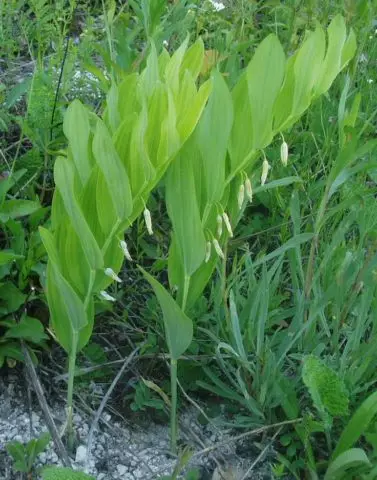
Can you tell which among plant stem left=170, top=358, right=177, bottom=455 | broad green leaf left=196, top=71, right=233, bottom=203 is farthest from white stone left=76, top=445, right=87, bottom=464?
broad green leaf left=196, top=71, right=233, bottom=203

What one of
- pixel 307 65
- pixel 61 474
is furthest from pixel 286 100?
pixel 61 474

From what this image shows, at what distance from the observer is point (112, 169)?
0.92 metres

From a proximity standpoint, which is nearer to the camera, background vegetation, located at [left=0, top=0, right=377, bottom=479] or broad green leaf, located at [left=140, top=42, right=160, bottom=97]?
broad green leaf, located at [left=140, top=42, right=160, bottom=97]

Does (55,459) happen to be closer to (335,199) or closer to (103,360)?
(103,360)

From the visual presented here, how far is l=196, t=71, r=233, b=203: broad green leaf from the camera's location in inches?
37.3

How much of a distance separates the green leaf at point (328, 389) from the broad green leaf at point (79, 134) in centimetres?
46

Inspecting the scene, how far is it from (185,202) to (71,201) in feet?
0.54

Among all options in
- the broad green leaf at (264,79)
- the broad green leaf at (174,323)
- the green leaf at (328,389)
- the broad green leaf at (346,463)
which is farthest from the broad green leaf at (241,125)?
the broad green leaf at (346,463)

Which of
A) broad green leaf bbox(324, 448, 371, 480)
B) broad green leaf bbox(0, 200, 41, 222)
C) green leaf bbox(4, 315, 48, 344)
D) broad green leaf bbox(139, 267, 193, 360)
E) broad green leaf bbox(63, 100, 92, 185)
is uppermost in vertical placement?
broad green leaf bbox(63, 100, 92, 185)

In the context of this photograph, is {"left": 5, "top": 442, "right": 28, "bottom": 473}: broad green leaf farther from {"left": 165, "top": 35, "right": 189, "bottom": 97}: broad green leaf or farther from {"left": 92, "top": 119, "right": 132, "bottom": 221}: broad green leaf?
{"left": 165, "top": 35, "right": 189, "bottom": 97}: broad green leaf

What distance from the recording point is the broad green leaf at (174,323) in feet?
3.33

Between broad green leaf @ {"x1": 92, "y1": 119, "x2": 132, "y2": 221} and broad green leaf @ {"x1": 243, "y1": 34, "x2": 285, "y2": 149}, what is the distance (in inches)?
8.0

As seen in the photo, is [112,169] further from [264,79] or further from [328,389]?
[328,389]

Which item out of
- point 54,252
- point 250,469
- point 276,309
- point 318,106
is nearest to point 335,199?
point 318,106
